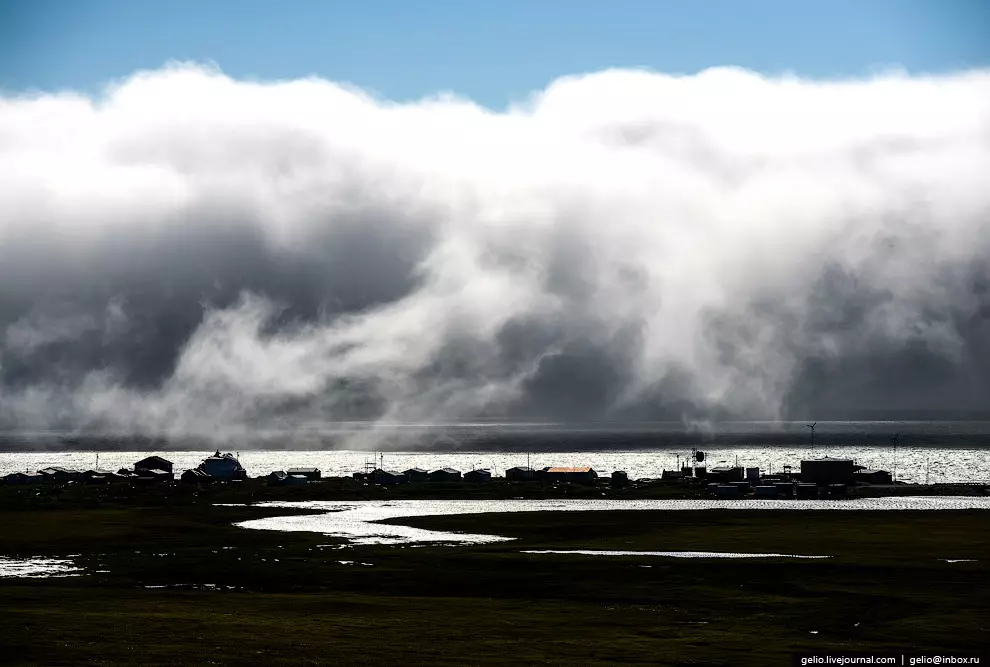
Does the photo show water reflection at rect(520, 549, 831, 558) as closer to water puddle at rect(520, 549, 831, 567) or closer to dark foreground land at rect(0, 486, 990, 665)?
water puddle at rect(520, 549, 831, 567)

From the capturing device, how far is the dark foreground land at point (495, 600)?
55156mm

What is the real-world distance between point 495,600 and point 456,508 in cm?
10727

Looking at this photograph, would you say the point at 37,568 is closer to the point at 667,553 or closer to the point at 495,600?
the point at 495,600

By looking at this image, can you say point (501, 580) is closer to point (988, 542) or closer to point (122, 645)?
point (122, 645)

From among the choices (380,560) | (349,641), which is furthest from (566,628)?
(380,560)

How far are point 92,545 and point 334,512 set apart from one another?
60.3 m

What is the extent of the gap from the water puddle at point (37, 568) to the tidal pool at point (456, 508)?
1329 inches

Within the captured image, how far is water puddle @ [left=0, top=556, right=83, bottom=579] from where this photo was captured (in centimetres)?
8735

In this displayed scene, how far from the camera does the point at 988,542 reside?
359 feet

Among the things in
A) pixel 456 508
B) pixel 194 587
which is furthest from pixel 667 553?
pixel 456 508

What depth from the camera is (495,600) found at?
241ft

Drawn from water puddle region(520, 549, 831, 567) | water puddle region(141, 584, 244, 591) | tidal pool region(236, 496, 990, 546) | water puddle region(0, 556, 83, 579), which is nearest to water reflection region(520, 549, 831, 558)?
water puddle region(520, 549, 831, 567)

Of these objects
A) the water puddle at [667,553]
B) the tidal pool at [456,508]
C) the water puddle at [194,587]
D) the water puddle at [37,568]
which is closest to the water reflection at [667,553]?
the water puddle at [667,553]

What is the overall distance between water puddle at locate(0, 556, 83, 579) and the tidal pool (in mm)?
33745
